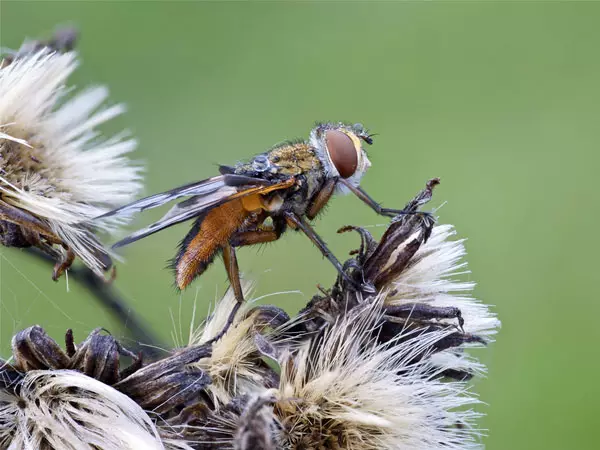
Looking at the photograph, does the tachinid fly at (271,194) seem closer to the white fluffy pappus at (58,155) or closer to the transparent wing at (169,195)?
the transparent wing at (169,195)

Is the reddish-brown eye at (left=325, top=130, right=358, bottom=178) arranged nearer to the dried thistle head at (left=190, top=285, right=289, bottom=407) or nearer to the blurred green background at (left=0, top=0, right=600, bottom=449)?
the dried thistle head at (left=190, top=285, right=289, bottom=407)

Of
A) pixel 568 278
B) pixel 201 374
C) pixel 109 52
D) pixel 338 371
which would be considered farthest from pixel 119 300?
pixel 109 52

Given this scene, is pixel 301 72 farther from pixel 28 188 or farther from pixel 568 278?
pixel 28 188

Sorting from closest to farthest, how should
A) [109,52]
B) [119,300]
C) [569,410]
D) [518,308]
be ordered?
[119,300] < [569,410] < [518,308] < [109,52]

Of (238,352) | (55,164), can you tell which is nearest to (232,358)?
(238,352)

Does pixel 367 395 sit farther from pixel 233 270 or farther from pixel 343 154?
pixel 343 154
